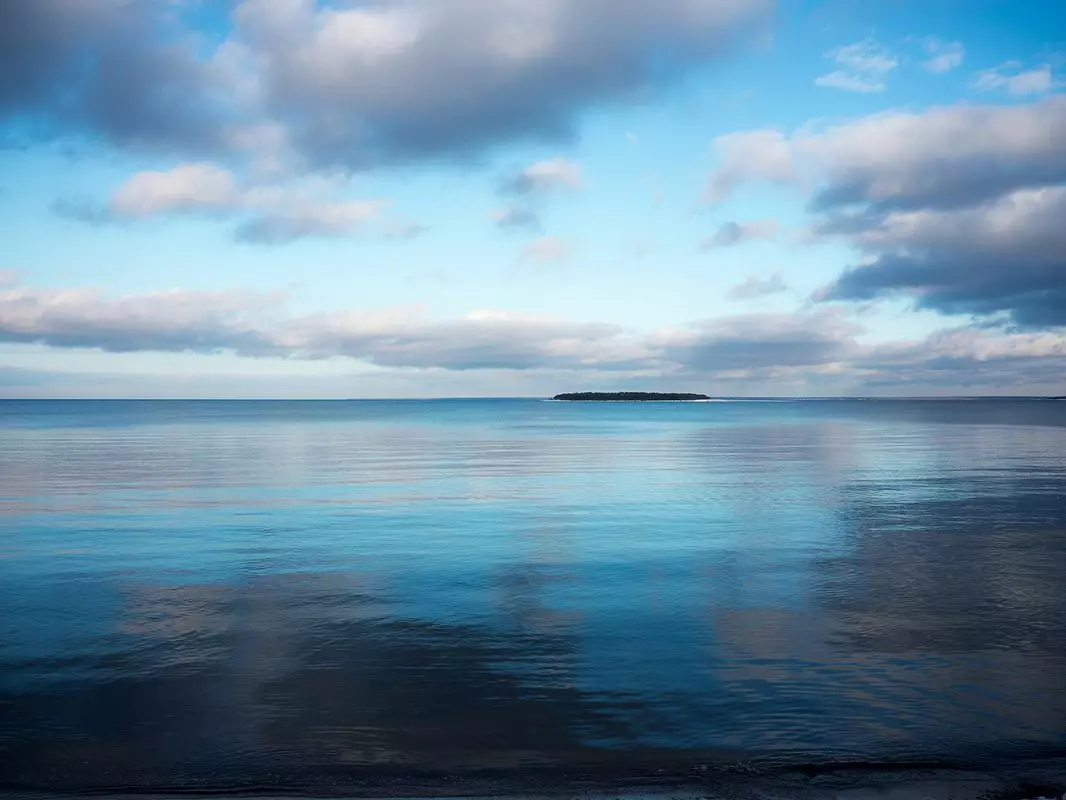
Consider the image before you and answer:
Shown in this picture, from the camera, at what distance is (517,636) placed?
13508 millimetres

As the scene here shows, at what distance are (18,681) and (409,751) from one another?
628cm

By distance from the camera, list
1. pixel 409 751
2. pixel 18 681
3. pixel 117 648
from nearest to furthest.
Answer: pixel 409 751 < pixel 18 681 < pixel 117 648

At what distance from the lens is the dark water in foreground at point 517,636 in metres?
9.41

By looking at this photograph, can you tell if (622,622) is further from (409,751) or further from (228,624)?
(228,624)

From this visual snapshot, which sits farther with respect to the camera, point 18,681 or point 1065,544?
point 1065,544

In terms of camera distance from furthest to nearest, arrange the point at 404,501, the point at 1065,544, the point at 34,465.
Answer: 1. the point at 34,465
2. the point at 404,501
3. the point at 1065,544

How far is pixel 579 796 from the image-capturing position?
8.27m

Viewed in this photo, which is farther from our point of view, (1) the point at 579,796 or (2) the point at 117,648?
(2) the point at 117,648

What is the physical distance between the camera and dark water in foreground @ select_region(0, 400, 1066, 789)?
9414 mm

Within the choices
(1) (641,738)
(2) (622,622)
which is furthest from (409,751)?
(2) (622,622)

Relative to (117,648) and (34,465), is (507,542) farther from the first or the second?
(34,465)

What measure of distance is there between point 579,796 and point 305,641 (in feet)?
21.5

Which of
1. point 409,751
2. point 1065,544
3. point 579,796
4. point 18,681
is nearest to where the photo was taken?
point 579,796

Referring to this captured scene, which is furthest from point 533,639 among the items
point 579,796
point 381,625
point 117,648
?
point 117,648
